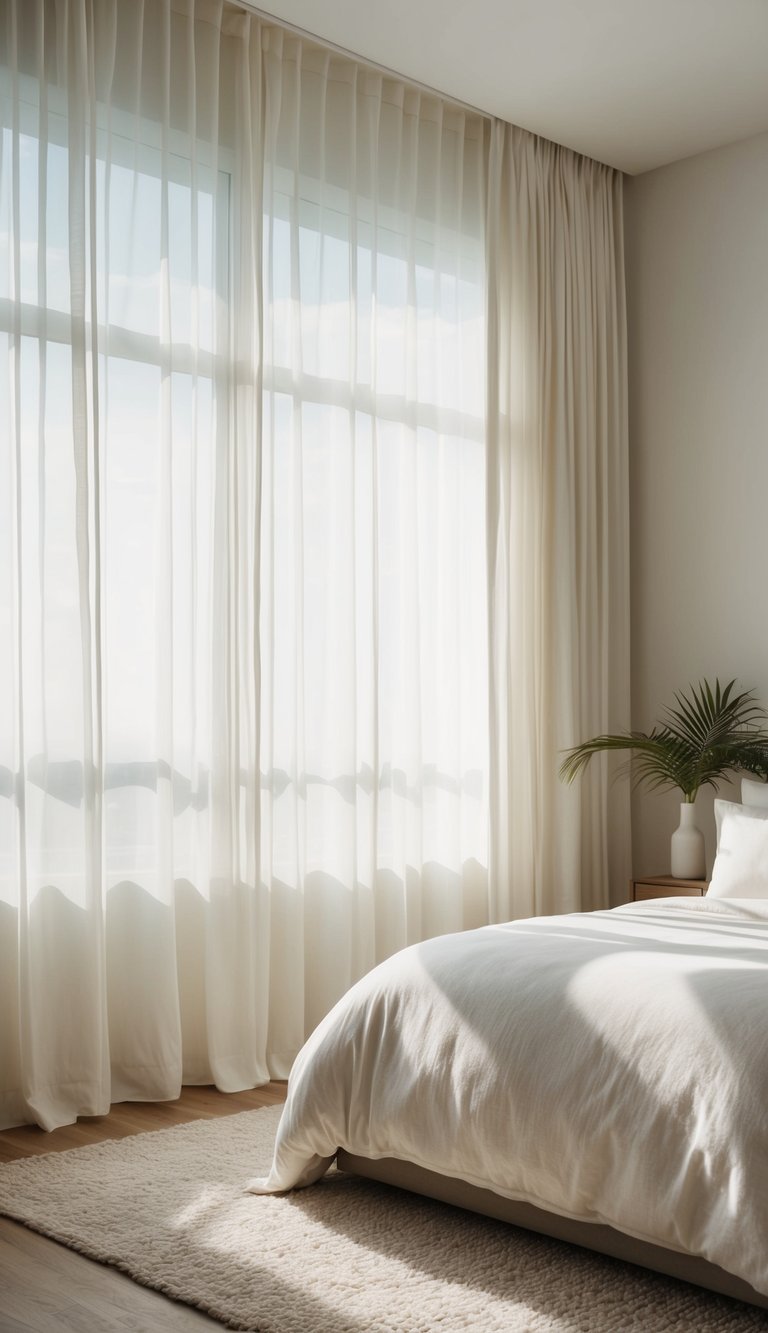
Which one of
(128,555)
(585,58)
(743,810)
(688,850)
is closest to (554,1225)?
(743,810)

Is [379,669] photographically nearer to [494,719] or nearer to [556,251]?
[494,719]

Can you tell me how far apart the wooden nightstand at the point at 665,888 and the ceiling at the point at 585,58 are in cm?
278

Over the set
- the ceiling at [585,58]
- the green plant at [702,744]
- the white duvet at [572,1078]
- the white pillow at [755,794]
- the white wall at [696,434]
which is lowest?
the white duvet at [572,1078]

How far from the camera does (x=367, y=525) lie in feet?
14.4

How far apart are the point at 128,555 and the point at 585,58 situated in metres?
2.27

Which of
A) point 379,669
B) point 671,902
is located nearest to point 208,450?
point 379,669

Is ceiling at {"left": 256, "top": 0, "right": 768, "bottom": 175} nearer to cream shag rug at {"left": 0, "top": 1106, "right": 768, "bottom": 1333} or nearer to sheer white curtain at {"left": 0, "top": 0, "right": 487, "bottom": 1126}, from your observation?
sheer white curtain at {"left": 0, "top": 0, "right": 487, "bottom": 1126}

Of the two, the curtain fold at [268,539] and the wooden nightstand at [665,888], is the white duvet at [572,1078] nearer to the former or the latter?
the curtain fold at [268,539]

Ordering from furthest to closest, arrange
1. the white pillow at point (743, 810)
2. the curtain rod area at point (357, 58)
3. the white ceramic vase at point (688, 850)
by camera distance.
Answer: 1. the white ceramic vase at point (688, 850)
2. the curtain rod area at point (357, 58)
3. the white pillow at point (743, 810)

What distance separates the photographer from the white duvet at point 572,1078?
2.20 m

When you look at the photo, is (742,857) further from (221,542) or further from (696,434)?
(696,434)

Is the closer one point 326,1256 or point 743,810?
point 326,1256

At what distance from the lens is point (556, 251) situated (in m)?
5.05

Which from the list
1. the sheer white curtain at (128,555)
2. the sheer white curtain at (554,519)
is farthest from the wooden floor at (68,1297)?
the sheer white curtain at (554,519)
